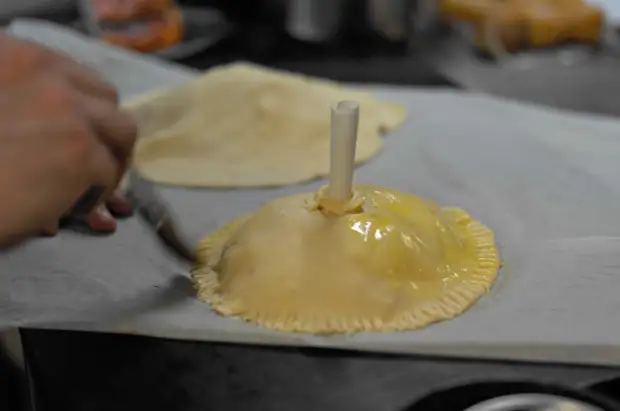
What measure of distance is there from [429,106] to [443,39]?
1.54 feet

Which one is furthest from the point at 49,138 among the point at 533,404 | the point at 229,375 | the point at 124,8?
the point at 124,8

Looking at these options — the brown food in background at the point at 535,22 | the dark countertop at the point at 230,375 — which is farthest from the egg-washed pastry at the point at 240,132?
the brown food in background at the point at 535,22

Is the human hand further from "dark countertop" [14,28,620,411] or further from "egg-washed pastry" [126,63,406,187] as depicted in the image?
"egg-washed pastry" [126,63,406,187]

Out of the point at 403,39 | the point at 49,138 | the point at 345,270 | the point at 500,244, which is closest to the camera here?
the point at 49,138

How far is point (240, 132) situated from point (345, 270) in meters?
0.43

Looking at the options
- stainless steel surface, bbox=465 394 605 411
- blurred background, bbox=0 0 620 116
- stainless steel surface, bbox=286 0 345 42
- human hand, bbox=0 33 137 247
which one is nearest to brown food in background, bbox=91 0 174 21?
blurred background, bbox=0 0 620 116

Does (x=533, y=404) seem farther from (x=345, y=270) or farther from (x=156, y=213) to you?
(x=156, y=213)

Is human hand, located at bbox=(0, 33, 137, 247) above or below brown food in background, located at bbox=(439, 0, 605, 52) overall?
below

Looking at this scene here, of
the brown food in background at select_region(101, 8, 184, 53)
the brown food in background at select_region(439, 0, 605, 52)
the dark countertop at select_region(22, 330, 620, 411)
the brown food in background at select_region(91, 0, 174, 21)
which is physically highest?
the brown food in background at select_region(439, 0, 605, 52)

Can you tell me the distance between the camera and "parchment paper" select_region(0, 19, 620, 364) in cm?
68

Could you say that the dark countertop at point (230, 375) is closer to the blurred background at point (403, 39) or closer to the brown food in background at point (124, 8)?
the blurred background at point (403, 39)

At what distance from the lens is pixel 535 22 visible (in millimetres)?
1537

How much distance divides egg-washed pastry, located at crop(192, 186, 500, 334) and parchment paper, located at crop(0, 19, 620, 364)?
2 cm

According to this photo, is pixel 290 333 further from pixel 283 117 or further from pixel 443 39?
pixel 443 39
